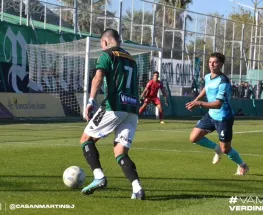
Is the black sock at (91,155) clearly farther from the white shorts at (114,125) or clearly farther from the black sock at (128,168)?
the black sock at (128,168)

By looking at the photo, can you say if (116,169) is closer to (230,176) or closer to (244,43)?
(230,176)

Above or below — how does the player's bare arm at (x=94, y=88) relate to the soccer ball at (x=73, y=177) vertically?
above

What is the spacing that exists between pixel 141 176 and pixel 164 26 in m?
29.8

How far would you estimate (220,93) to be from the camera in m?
12.0

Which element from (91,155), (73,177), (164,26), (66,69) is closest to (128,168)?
(91,155)

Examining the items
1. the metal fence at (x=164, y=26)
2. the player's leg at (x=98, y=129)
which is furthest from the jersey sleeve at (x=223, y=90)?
the metal fence at (x=164, y=26)

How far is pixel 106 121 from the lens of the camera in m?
9.16

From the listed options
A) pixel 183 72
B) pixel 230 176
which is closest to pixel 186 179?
pixel 230 176

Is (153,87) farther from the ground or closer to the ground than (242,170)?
farther from the ground

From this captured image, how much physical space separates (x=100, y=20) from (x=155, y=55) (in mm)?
3981

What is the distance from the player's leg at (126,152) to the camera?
29.3ft

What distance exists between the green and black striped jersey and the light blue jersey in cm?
312

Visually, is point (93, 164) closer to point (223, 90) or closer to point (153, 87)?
point (223, 90)

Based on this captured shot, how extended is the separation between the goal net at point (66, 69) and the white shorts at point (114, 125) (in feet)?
67.3
